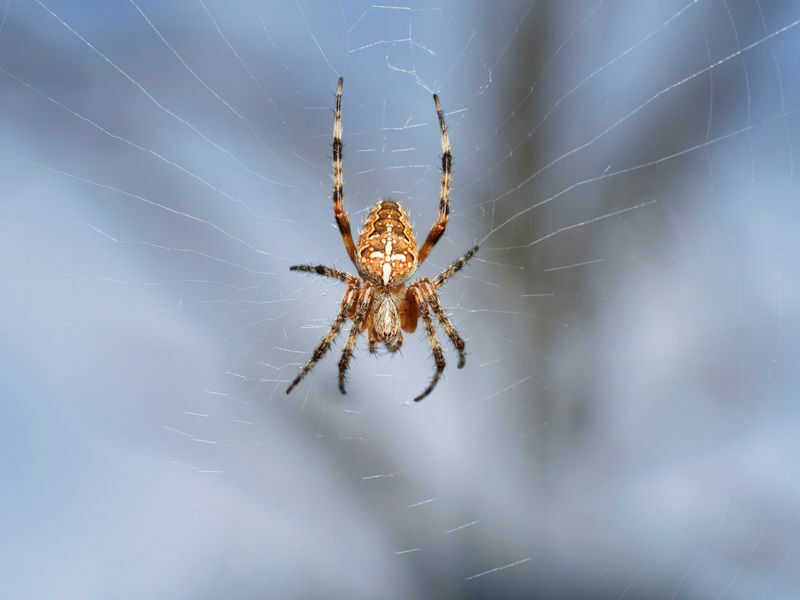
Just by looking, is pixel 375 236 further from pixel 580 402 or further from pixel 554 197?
pixel 580 402

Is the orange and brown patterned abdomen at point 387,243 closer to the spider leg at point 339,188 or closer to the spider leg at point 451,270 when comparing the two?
the spider leg at point 339,188

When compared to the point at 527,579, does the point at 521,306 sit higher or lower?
higher

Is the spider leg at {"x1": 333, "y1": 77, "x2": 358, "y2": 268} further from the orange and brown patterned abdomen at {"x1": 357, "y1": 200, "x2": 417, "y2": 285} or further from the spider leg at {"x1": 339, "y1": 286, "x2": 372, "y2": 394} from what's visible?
the spider leg at {"x1": 339, "y1": 286, "x2": 372, "y2": 394}

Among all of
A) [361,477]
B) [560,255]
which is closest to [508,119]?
[560,255]

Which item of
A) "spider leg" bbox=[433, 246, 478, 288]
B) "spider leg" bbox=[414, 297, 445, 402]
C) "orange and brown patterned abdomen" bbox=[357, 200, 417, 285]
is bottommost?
"spider leg" bbox=[414, 297, 445, 402]

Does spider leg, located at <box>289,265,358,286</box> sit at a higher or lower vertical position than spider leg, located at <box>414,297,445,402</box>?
higher

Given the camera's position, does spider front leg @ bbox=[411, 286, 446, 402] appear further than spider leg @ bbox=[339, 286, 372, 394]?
Yes

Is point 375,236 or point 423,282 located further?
point 423,282

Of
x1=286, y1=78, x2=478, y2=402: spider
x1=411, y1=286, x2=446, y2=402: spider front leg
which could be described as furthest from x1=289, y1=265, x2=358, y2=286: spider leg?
x1=411, y1=286, x2=446, y2=402: spider front leg
